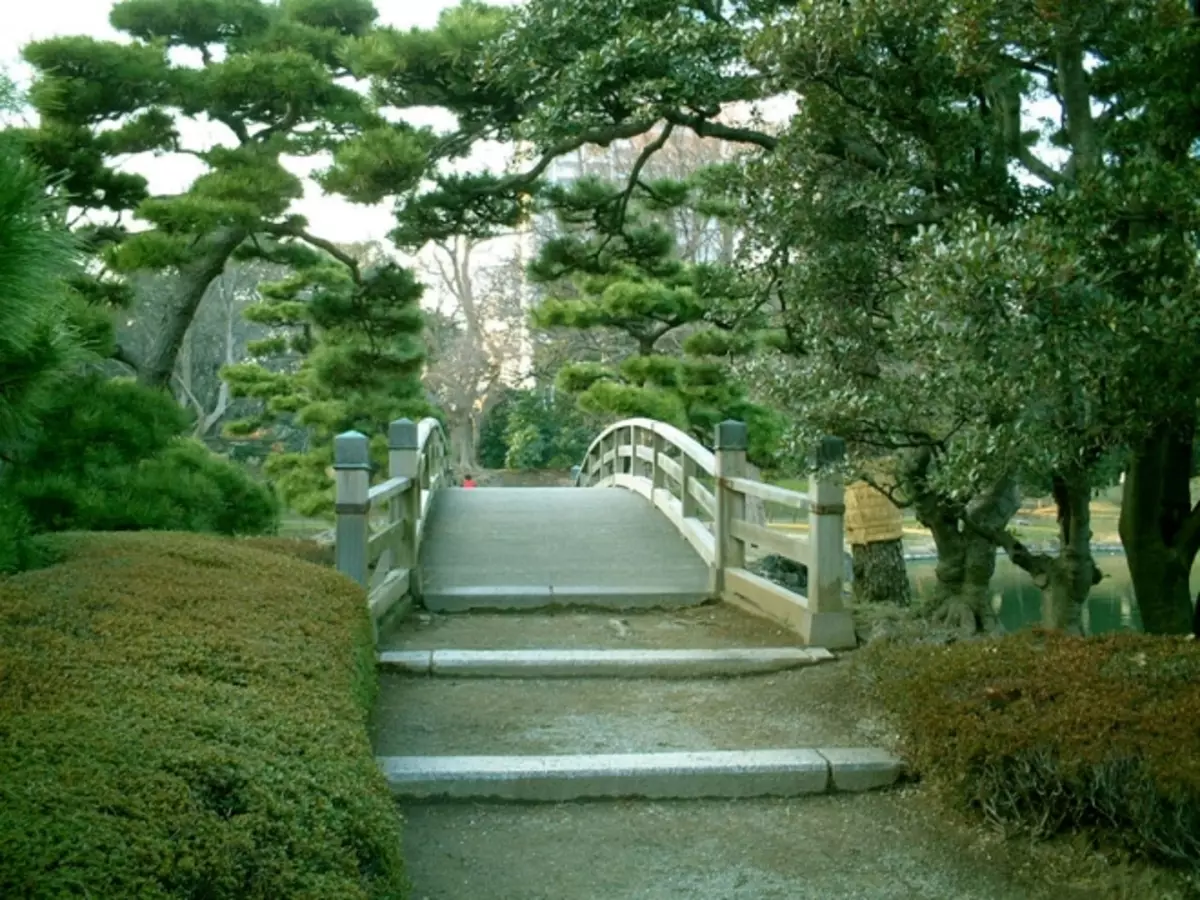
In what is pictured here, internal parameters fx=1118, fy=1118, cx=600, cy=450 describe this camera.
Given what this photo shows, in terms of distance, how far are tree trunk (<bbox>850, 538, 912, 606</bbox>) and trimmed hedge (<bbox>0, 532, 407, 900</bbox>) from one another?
21.8ft

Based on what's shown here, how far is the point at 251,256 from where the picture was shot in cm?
984

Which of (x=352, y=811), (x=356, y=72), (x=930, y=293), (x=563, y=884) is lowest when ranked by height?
(x=563, y=884)

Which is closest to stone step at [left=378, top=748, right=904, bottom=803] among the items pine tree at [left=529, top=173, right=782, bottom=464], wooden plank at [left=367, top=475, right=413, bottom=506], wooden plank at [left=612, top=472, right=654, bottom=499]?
wooden plank at [left=367, top=475, right=413, bottom=506]

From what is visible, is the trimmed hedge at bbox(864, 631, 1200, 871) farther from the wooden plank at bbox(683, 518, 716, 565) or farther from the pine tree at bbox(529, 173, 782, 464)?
the pine tree at bbox(529, 173, 782, 464)

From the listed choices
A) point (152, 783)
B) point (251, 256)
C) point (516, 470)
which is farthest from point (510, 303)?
point (152, 783)

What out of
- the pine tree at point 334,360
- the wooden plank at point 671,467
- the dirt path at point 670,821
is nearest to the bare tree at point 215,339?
the pine tree at point 334,360

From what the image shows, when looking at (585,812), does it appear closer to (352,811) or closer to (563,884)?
(563,884)

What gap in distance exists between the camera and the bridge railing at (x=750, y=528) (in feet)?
18.3

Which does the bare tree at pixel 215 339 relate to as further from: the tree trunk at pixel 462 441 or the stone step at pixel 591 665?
the stone step at pixel 591 665

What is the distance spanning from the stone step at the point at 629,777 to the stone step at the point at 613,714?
27 cm

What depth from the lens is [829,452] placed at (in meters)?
5.28

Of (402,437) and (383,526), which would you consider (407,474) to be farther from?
(383,526)

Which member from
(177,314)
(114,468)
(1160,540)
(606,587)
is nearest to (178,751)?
(1160,540)

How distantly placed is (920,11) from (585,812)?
10.3 ft
